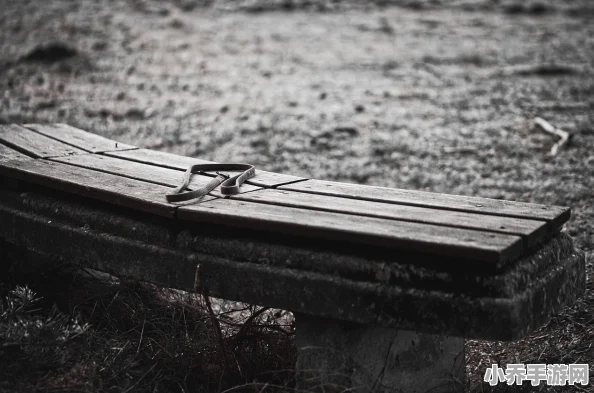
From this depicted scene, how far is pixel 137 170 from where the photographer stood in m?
2.68

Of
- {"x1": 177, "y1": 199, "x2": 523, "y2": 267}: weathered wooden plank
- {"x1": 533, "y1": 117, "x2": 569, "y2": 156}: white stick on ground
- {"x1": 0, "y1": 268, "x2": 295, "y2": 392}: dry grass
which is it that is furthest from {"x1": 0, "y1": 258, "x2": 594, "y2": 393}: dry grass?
{"x1": 533, "y1": 117, "x2": 569, "y2": 156}: white stick on ground

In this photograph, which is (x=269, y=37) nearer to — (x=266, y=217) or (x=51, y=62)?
(x=51, y=62)

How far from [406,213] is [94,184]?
106cm

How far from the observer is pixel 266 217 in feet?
6.81

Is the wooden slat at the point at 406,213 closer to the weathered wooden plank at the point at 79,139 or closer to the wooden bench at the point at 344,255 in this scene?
the wooden bench at the point at 344,255

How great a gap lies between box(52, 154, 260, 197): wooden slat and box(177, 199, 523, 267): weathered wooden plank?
220 mm

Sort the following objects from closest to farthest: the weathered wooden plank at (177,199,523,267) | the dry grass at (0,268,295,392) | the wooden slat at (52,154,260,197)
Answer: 1. the weathered wooden plank at (177,199,523,267)
2. the dry grass at (0,268,295,392)
3. the wooden slat at (52,154,260,197)

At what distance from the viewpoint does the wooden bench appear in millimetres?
1871

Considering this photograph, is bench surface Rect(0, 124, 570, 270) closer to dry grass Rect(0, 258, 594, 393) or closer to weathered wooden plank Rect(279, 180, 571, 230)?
weathered wooden plank Rect(279, 180, 571, 230)

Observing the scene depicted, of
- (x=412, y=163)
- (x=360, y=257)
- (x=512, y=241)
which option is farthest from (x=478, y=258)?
(x=412, y=163)

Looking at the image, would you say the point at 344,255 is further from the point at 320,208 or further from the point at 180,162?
the point at 180,162

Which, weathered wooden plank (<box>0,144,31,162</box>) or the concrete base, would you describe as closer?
the concrete base

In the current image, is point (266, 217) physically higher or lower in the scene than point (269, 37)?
lower

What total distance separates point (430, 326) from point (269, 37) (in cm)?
737
